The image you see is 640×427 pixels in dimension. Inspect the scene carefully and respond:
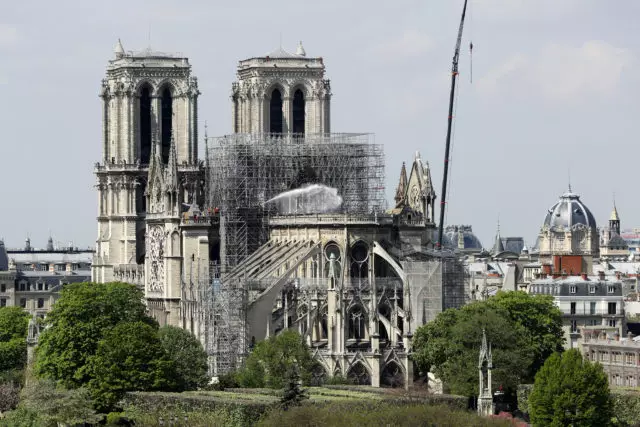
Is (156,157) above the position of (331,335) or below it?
above

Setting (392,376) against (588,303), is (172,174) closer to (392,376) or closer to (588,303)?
(588,303)

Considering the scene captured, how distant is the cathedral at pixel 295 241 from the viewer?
165m

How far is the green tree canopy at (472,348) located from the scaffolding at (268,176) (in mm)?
24030

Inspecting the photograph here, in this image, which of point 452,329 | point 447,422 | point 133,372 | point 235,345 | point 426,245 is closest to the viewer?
point 447,422

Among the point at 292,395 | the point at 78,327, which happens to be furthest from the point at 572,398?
the point at 78,327

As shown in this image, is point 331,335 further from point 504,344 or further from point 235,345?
point 504,344

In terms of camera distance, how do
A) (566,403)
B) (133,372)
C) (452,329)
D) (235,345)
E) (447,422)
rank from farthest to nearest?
(235,345) < (452,329) < (133,372) < (566,403) < (447,422)

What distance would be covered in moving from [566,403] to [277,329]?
36830mm

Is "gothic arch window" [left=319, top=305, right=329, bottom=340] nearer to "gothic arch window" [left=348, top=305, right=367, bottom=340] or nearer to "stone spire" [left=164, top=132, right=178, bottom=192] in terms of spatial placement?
"gothic arch window" [left=348, top=305, right=367, bottom=340]

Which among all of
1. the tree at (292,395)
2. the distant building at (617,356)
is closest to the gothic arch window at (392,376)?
the distant building at (617,356)

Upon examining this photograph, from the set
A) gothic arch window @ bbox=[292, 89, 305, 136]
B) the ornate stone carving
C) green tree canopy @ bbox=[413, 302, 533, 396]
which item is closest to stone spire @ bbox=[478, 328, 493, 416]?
green tree canopy @ bbox=[413, 302, 533, 396]

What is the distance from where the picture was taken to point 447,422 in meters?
123

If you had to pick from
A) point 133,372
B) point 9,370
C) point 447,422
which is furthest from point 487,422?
point 9,370

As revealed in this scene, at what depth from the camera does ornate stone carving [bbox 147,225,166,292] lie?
621ft
